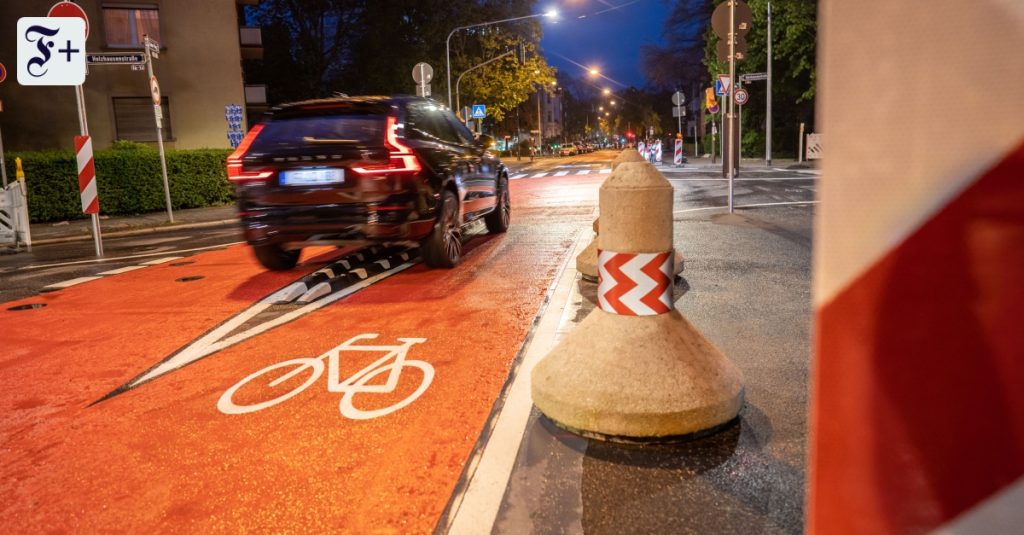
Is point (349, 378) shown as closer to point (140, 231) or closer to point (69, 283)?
point (69, 283)

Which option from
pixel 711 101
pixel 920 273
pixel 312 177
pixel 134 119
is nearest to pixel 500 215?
pixel 312 177

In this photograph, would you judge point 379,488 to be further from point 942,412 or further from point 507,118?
point 507,118

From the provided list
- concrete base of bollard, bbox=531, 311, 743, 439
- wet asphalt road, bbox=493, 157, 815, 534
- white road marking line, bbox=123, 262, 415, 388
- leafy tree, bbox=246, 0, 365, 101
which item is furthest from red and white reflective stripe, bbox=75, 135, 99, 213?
leafy tree, bbox=246, 0, 365, 101

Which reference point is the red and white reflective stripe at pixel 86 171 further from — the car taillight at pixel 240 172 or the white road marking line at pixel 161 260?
the car taillight at pixel 240 172

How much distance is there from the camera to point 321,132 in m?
7.21

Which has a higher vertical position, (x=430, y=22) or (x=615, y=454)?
(x=430, y=22)

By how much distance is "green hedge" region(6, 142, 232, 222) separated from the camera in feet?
53.8

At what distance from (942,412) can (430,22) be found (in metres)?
41.4

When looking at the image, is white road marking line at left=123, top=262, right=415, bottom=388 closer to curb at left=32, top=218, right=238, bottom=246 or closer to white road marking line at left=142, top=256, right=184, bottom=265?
white road marking line at left=142, top=256, right=184, bottom=265

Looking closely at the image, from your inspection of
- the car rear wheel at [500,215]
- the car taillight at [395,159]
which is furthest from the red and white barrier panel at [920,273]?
the car rear wheel at [500,215]

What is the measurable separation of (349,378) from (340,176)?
311 cm

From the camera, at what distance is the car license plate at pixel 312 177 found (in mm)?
6973

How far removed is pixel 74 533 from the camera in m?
2.65

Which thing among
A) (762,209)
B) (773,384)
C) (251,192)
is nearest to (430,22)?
(762,209)
